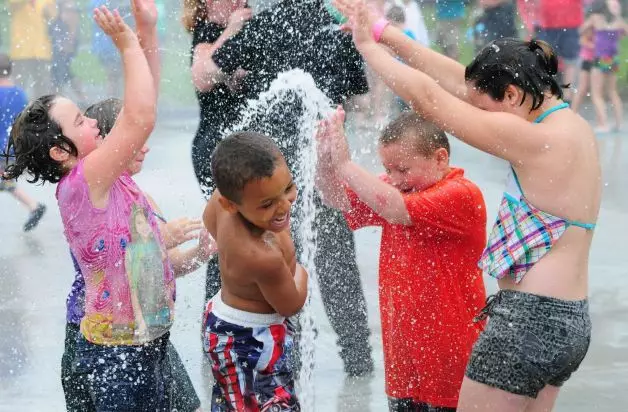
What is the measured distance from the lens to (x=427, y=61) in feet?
11.8

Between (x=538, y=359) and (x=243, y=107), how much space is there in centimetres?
193

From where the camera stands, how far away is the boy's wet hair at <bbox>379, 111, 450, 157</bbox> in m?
3.38

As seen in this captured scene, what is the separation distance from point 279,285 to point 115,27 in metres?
0.89

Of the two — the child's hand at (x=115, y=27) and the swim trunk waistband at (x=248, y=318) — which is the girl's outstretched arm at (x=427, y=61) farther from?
the swim trunk waistband at (x=248, y=318)

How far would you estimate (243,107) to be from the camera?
446cm

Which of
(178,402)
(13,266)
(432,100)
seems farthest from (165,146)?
(432,100)

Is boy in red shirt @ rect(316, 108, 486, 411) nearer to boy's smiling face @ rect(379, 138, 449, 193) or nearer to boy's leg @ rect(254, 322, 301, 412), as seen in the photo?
boy's smiling face @ rect(379, 138, 449, 193)

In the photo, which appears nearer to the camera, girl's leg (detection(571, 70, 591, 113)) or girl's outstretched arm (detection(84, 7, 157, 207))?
girl's outstretched arm (detection(84, 7, 157, 207))

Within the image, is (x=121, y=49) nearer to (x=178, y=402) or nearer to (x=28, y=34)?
(x=178, y=402)

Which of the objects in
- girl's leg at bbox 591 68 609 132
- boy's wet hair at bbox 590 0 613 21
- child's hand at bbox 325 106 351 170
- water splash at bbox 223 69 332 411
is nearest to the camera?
child's hand at bbox 325 106 351 170

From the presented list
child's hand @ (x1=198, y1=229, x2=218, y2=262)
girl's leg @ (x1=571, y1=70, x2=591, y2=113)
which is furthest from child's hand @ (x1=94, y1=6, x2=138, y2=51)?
girl's leg @ (x1=571, y1=70, x2=591, y2=113)

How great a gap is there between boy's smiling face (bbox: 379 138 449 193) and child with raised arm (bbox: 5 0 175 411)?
0.76 m

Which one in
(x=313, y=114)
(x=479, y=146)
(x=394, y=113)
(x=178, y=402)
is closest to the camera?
(x=479, y=146)

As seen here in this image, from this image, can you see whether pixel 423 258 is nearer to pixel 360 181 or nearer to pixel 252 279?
pixel 360 181
